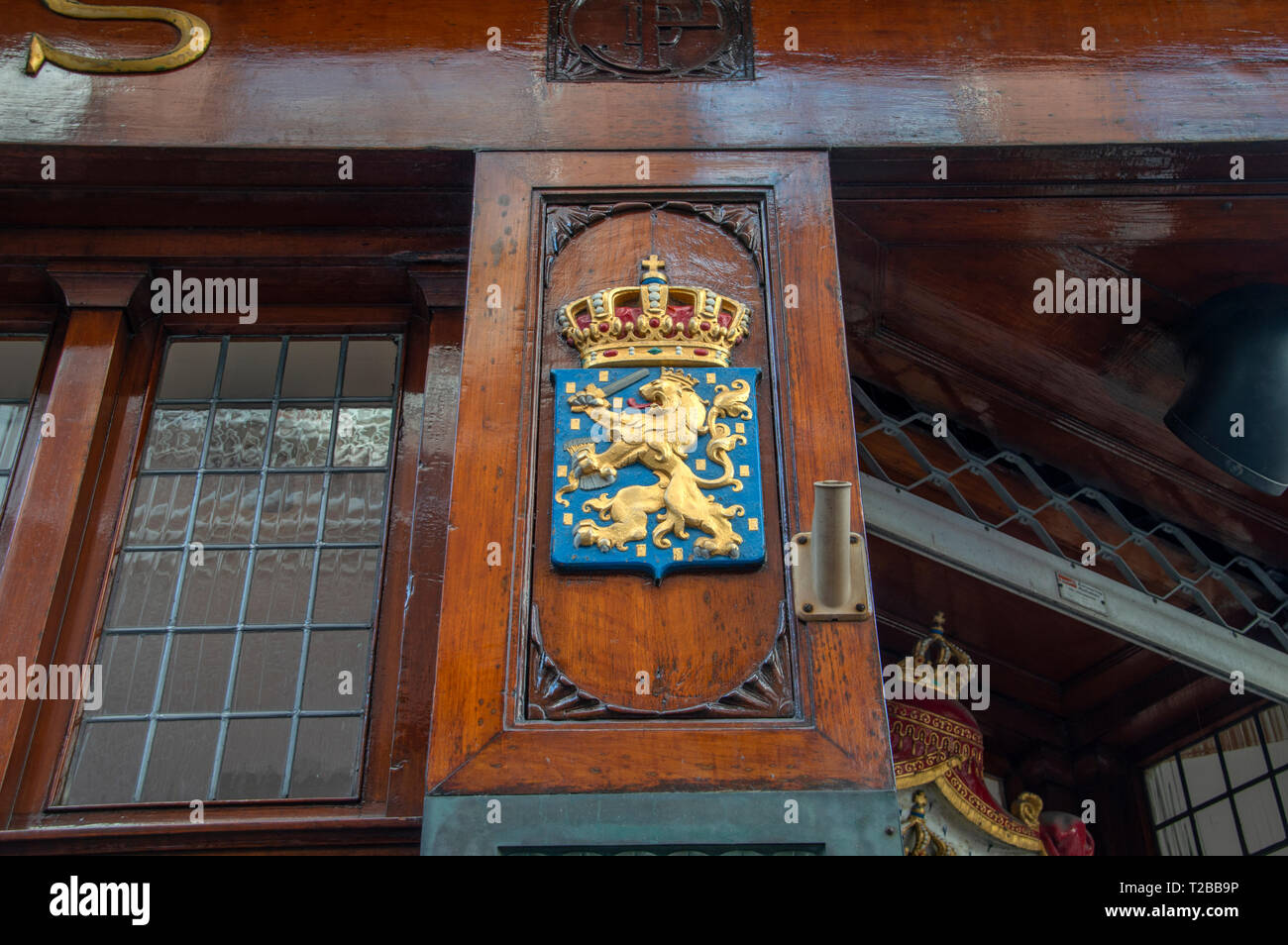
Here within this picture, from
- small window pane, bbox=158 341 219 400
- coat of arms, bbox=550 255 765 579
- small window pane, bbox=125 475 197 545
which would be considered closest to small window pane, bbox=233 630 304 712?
small window pane, bbox=125 475 197 545

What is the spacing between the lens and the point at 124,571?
427 centimetres

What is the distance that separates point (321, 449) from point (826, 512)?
2319 millimetres

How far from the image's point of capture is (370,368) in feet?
15.5

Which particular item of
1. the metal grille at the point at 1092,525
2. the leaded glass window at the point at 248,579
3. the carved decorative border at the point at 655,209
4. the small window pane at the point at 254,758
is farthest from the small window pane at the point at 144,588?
the metal grille at the point at 1092,525

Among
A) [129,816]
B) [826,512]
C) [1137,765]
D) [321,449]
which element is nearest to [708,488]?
[826,512]

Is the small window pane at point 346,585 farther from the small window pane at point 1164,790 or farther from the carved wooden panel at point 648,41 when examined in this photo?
the small window pane at point 1164,790

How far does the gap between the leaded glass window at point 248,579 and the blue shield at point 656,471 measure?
41.2 inches

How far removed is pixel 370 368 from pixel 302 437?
39 cm

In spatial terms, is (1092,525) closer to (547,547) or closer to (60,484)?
(547,547)

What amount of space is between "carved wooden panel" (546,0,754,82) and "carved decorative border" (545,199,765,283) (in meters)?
0.61

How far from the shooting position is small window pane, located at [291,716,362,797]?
12.7 ft

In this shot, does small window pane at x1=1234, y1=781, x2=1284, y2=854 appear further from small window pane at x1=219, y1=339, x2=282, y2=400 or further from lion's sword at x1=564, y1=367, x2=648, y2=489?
small window pane at x1=219, y1=339, x2=282, y2=400

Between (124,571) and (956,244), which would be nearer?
(124,571)
